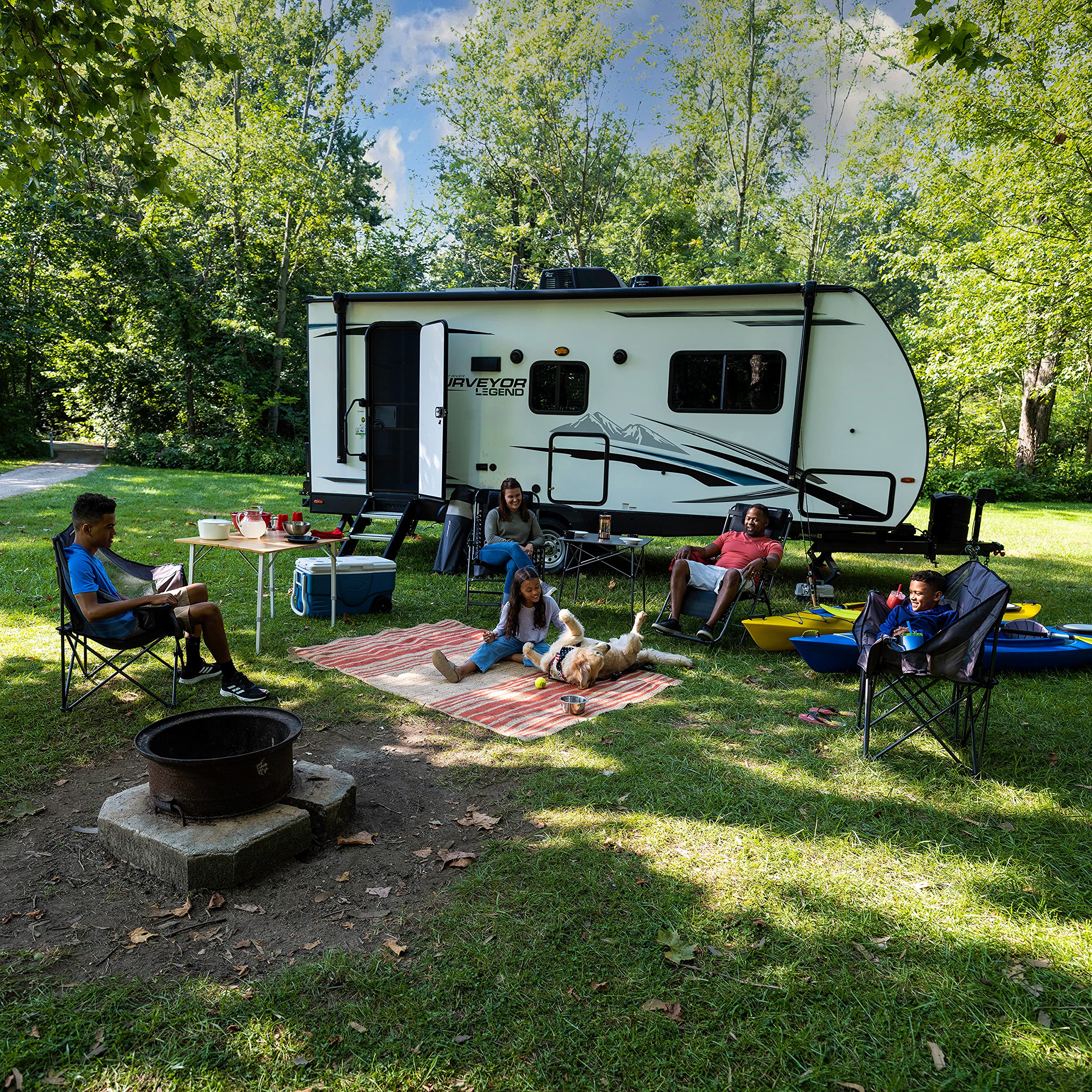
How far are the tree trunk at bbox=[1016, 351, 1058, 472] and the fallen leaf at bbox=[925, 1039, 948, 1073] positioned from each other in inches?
758

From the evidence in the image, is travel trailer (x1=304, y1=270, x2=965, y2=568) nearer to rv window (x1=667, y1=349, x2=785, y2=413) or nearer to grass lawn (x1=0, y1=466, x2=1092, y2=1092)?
rv window (x1=667, y1=349, x2=785, y2=413)

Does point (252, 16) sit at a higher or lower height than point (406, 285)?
higher

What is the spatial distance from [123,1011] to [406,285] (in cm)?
2310

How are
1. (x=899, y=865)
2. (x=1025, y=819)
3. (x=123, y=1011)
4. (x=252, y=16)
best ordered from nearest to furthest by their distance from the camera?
(x=123, y=1011) < (x=899, y=865) < (x=1025, y=819) < (x=252, y=16)

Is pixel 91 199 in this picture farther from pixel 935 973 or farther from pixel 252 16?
pixel 252 16

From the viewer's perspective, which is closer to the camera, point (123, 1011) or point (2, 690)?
point (123, 1011)

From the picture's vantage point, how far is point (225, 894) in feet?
9.09

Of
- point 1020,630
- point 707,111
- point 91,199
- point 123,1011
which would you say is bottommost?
point 123,1011

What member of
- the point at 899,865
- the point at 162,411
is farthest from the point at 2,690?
the point at 162,411

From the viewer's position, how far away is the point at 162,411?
20.2 metres

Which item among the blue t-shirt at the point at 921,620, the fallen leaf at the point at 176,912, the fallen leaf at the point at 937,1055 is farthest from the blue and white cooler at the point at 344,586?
the fallen leaf at the point at 937,1055

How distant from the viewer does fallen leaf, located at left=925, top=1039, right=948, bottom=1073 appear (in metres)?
2.09

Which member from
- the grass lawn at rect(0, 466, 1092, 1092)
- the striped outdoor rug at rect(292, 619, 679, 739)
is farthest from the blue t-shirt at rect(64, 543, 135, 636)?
the striped outdoor rug at rect(292, 619, 679, 739)

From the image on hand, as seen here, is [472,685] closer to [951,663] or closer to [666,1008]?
[951,663]
